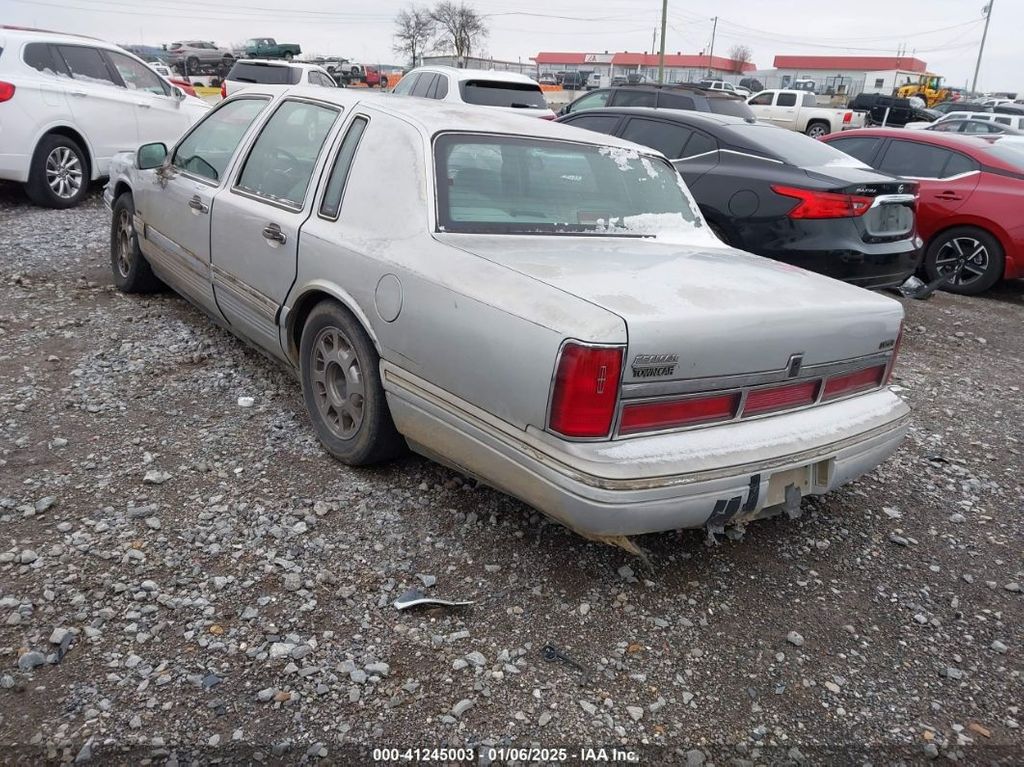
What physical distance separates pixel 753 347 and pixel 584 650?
1119 millimetres

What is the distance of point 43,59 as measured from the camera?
8.59 m

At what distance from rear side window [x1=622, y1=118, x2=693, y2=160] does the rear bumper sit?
3.97 meters

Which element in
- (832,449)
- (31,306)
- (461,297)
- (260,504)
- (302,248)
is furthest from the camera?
(31,306)

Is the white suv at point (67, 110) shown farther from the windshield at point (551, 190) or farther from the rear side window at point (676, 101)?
the rear side window at point (676, 101)

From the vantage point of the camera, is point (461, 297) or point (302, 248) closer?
point (461, 297)

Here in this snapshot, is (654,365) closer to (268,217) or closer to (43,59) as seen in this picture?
(268,217)

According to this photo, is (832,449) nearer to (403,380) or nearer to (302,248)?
(403,380)

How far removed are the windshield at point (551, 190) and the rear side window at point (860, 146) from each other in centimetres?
550

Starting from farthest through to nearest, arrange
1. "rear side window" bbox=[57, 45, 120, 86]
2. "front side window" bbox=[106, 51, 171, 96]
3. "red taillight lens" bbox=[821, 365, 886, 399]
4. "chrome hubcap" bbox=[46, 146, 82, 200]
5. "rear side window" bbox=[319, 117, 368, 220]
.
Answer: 1. "front side window" bbox=[106, 51, 171, 96]
2. "rear side window" bbox=[57, 45, 120, 86]
3. "chrome hubcap" bbox=[46, 146, 82, 200]
4. "rear side window" bbox=[319, 117, 368, 220]
5. "red taillight lens" bbox=[821, 365, 886, 399]

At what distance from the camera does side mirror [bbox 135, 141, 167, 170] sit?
4.95 meters

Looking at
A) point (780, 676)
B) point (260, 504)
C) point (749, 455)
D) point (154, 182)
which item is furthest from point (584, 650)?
point (154, 182)

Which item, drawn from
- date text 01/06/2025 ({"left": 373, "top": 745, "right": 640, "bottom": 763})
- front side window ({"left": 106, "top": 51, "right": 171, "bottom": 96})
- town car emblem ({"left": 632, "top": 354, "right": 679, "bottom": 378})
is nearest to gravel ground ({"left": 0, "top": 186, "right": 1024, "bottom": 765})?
date text 01/06/2025 ({"left": 373, "top": 745, "right": 640, "bottom": 763})

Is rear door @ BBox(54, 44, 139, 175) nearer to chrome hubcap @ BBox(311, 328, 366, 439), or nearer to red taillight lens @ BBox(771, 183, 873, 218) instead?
chrome hubcap @ BBox(311, 328, 366, 439)

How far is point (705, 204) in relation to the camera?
618cm
